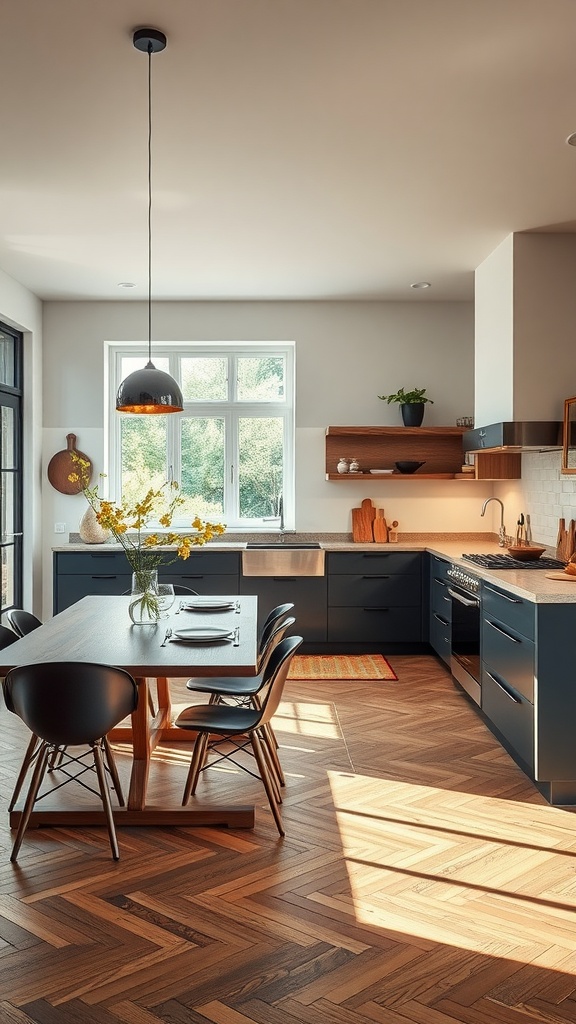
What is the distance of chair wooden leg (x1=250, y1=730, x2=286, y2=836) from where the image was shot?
3373 mm

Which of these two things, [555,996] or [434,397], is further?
[434,397]

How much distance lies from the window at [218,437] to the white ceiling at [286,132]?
154cm

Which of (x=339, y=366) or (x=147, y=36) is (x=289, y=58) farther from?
(x=339, y=366)

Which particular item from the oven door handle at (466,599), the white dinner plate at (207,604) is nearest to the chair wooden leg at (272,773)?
the white dinner plate at (207,604)

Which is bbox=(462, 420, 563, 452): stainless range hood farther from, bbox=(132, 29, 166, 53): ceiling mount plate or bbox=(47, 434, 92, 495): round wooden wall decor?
bbox=(47, 434, 92, 495): round wooden wall decor

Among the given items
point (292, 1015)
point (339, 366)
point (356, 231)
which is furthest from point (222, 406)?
point (292, 1015)

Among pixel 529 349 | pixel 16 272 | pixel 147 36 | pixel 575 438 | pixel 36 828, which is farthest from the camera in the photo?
pixel 16 272

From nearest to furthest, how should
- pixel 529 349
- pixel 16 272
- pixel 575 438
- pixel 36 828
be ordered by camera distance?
pixel 36 828
pixel 575 438
pixel 529 349
pixel 16 272

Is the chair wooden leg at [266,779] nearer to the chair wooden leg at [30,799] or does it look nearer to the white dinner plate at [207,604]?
the chair wooden leg at [30,799]

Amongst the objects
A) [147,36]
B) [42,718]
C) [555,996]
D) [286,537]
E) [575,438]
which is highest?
[147,36]

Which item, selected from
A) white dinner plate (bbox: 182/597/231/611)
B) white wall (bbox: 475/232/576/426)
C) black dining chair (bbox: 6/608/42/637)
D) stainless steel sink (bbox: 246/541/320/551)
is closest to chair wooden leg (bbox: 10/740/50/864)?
black dining chair (bbox: 6/608/42/637)

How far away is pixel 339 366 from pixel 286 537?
1.54 metres

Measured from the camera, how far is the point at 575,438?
495 cm

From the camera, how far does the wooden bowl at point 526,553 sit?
5297 millimetres
